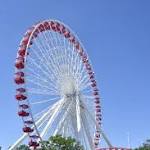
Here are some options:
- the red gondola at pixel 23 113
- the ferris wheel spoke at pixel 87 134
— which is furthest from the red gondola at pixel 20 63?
the ferris wheel spoke at pixel 87 134

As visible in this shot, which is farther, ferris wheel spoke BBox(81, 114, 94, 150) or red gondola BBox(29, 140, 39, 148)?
ferris wheel spoke BBox(81, 114, 94, 150)

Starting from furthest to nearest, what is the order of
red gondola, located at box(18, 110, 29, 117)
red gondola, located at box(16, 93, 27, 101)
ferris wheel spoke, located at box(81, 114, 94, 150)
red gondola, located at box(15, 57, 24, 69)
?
ferris wheel spoke, located at box(81, 114, 94, 150) < red gondola, located at box(15, 57, 24, 69) < red gondola, located at box(16, 93, 27, 101) < red gondola, located at box(18, 110, 29, 117)

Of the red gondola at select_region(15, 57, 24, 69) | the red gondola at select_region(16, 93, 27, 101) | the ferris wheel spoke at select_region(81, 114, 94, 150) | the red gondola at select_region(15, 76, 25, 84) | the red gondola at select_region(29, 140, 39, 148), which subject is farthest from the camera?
the ferris wheel spoke at select_region(81, 114, 94, 150)

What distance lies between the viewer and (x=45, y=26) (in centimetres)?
7162

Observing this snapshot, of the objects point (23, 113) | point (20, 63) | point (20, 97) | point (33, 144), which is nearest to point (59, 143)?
point (33, 144)

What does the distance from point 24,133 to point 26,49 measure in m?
10.1

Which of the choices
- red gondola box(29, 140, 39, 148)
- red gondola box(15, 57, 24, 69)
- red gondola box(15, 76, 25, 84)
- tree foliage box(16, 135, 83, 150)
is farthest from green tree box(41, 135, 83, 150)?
red gondola box(15, 57, 24, 69)

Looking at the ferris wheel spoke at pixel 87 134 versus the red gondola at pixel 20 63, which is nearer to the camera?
the red gondola at pixel 20 63

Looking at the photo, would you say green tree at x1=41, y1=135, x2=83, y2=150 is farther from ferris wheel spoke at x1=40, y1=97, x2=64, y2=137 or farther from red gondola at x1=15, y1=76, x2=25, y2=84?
red gondola at x1=15, y1=76, x2=25, y2=84

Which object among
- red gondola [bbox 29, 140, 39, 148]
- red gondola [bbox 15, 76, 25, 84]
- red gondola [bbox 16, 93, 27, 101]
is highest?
red gondola [bbox 15, 76, 25, 84]

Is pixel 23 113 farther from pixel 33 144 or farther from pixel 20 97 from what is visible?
pixel 33 144

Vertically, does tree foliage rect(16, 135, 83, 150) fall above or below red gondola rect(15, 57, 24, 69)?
below

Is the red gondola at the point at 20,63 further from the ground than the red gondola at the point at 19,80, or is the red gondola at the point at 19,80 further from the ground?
the red gondola at the point at 20,63

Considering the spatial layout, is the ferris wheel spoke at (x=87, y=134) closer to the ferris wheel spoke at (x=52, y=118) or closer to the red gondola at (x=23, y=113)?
the ferris wheel spoke at (x=52, y=118)
